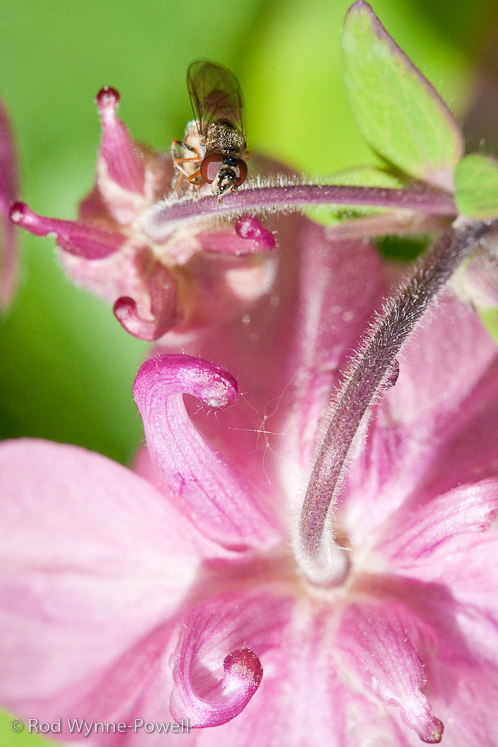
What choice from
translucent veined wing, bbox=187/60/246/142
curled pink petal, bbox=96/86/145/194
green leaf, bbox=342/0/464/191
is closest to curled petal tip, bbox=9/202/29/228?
curled pink petal, bbox=96/86/145/194

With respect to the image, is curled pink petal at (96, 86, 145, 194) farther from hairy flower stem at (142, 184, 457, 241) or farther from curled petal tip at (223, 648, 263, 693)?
curled petal tip at (223, 648, 263, 693)

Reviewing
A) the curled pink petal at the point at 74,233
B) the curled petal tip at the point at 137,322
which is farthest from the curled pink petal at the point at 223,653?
the curled pink petal at the point at 74,233

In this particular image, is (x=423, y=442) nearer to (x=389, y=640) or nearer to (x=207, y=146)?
(x=389, y=640)

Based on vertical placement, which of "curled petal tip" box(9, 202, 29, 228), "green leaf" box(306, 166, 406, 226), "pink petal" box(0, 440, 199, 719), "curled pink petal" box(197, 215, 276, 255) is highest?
"green leaf" box(306, 166, 406, 226)

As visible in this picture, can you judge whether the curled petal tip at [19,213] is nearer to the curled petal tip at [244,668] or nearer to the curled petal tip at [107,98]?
the curled petal tip at [107,98]

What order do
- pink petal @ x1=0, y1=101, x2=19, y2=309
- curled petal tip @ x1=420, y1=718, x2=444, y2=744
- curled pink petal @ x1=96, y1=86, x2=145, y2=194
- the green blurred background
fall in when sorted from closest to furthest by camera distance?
curled petal tip @ x1=420, y1=718, x2=444, y2=744 → curled pink petal @ x1=96, y1=86, x2=145, y2=194 → pink petal @ x1=0, y1=101, x2=19, y2=309 → the green blurred background

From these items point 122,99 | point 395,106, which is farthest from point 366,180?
point 122,99
